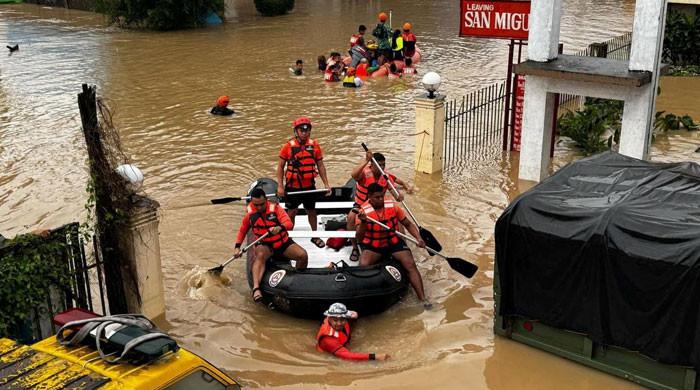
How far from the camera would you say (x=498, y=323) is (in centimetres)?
868

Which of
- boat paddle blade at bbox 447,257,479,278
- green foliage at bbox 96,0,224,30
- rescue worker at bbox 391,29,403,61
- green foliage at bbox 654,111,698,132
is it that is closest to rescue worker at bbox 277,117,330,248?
boat paddle blade at bbox 447,257,479,278

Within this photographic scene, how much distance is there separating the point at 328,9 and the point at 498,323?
1438 inches

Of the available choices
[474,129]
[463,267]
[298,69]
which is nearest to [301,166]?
[463,267]

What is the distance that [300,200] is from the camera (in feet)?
36.3

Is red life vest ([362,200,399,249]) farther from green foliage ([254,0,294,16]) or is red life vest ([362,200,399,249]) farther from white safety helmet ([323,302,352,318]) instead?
green foliage ([254,0,294,16])

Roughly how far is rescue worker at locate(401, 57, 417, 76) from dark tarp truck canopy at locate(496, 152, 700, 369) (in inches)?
615

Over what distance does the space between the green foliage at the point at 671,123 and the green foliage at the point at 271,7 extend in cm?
2557

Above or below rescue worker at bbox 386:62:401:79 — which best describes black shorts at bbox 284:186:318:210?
below

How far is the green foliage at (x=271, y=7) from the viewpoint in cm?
3921

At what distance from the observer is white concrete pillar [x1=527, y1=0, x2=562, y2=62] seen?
13.1 meters

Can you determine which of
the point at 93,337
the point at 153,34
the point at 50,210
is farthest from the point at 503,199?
the point at 153,34

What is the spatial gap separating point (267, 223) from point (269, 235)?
0.15 meters

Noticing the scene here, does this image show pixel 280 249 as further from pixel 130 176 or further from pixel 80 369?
pixel 80 369

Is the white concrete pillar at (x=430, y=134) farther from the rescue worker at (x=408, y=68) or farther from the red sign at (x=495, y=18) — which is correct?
the rescue worker at (x=408, y=68)
